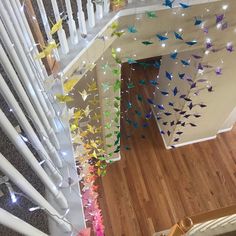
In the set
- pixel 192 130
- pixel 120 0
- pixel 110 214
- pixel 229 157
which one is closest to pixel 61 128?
pixel 120 0

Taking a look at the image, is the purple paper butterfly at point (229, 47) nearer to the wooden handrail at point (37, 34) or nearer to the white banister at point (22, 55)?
the wooden handrail at point (37, 34)

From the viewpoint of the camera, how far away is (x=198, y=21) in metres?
2.77

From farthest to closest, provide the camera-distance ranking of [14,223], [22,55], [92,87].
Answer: [92,87], [22,55], [14,223]

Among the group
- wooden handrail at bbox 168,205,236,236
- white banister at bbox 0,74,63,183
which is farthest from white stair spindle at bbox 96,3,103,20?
wooden handrail at bbox 168,205,236,236

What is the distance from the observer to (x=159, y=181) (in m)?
4.95

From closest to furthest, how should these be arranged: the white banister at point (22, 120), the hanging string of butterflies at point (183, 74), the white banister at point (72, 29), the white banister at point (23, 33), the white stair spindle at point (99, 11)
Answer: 1. the white banister at point (22, 120)
2. the white banister at point (23, 33)
3. the white banister at point (72, 29)
4. the white stair spindle at point (99, 11)
5. the hanging string of butterflies at point (183, 74)

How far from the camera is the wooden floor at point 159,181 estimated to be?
4.67 m

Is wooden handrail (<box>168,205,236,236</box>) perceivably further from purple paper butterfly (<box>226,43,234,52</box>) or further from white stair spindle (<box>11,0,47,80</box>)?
purple paper butterfly (<box>226,43,234,52</box>)

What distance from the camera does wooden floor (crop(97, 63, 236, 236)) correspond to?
467cm

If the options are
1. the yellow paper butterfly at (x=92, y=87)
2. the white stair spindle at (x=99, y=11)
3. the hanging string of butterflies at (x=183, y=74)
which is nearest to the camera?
the white stair spindle at (x=99, y=11)

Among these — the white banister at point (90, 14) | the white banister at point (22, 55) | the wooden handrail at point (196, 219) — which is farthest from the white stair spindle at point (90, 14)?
the wooden handrail at point (196, 219)

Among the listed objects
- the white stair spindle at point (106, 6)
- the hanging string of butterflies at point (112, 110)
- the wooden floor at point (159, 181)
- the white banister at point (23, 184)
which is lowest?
the wooden floor at point (159, 181)

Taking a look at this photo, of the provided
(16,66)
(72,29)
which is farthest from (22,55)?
(72,29)

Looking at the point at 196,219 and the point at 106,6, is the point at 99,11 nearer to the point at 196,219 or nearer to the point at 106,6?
the point at 106,6
